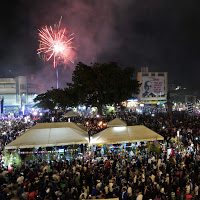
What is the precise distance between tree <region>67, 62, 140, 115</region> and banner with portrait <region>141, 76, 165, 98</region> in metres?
15.2

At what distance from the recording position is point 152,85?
3969 centimetres

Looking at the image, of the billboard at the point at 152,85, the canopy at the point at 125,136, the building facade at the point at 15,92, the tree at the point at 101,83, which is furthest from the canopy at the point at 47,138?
the building facade at the point at 15,92

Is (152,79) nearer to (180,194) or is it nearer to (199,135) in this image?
(199,135)

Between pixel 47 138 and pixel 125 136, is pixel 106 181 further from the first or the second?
pixel 47 138

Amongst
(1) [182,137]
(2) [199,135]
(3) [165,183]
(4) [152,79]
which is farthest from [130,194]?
(4) [152,79]

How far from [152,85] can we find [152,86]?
201 millimetres

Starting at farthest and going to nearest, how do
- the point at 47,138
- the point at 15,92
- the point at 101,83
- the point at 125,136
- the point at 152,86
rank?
the point at 15,92, the point at 152,86, the point at 101,83, the point at 125,136, the point at 47,138

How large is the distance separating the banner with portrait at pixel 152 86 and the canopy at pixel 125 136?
28.3 metres

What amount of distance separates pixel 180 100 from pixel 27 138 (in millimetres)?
70086

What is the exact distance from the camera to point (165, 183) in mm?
7555

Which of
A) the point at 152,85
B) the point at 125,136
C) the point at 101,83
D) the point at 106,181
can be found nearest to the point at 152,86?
the point at 152,85

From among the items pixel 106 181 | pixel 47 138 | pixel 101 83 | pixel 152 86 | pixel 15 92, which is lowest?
pixel 106 181

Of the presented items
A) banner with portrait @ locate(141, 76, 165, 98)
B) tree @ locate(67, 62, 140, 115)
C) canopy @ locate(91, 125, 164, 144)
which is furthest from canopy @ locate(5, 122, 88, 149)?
banner with portrait @ locate(141, 76, 165, 98)

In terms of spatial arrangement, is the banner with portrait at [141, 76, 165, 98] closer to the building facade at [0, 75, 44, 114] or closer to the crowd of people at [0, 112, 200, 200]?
the crowd of people at [0, 112, 200, 200]
